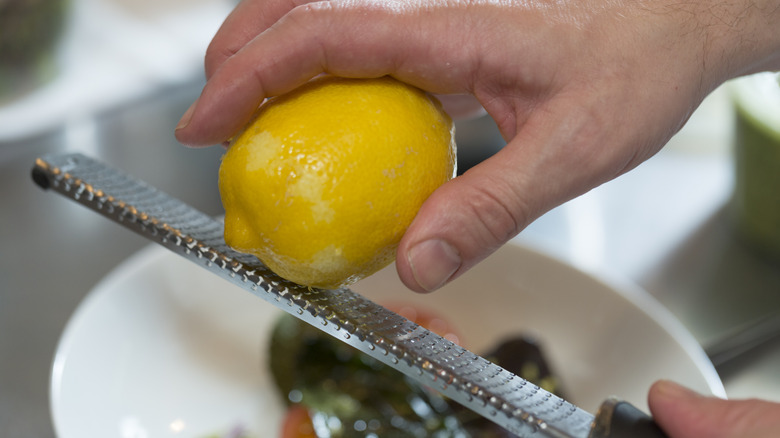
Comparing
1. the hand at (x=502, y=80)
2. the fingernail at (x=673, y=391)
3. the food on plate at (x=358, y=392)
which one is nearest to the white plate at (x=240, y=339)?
the food on plate at (x=358, y=392)

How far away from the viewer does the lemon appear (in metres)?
0.67

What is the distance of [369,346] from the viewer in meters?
0.74

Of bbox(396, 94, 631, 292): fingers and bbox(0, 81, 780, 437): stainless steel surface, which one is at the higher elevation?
bbox(396, 94, 631, 292): fingers

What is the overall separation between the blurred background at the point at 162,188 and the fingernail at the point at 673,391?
56 cm

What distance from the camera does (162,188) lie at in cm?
167

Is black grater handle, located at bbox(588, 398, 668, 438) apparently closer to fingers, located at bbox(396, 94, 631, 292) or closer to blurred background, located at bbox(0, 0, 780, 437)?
fingers, located at bbox(396, 94, 631, 292)

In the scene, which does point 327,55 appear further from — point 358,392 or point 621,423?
point 358,392

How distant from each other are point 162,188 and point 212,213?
0.49ft

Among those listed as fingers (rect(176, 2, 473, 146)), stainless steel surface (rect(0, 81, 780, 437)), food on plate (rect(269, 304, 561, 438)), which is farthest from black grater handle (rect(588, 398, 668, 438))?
stainless steel surface (rect(0, 81, 780, 437))

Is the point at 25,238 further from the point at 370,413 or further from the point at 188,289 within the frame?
the point at 370,413

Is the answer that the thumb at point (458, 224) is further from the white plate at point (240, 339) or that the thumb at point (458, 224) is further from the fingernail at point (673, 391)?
the white plate at point (240, 339)

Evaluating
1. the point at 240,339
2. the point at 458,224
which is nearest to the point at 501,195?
the point at 458,224

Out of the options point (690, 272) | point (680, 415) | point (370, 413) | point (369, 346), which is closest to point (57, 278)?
point (370, 413)

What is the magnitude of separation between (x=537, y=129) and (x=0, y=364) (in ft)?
3.47
